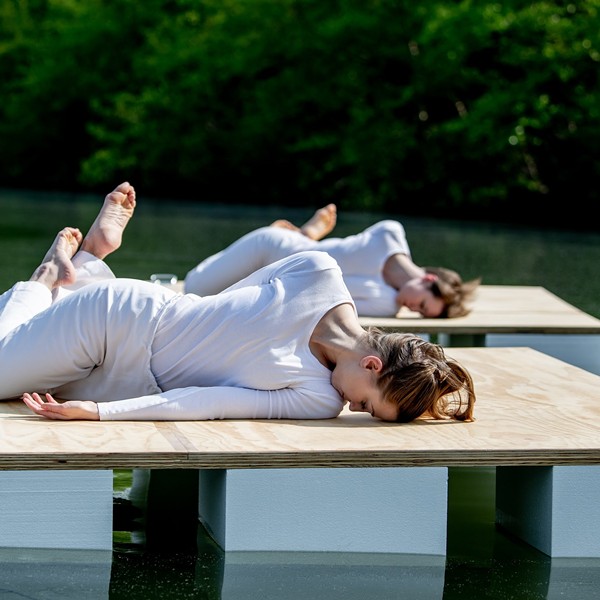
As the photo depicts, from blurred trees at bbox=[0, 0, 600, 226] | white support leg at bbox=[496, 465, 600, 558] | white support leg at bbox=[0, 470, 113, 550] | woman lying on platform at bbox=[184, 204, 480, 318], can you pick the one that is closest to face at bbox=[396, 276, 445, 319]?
woman lying on platform at bbox=[184, 204, 480, 318]

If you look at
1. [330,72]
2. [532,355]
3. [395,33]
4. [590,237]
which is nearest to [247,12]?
[330,72]

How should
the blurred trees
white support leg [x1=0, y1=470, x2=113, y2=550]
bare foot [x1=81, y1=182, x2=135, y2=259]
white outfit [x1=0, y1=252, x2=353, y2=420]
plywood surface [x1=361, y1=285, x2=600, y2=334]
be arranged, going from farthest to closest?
the blurred trees, plywood surface [x1=361, y1=285, x2=600, y2=334], bare foot [x1=81, y1=182, x2=135, y2=259], white outfit [x1=0, y1=252, x2=353, y2=420], white support leg [x1=0, y1=470, x2=113, y2=550]

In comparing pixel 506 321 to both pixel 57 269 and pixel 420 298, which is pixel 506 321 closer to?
pixel 420 298

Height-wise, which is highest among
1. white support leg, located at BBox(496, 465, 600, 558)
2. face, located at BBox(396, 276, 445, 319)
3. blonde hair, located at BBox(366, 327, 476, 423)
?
blonde hair, located at BBox(366, 327, 476, 423)

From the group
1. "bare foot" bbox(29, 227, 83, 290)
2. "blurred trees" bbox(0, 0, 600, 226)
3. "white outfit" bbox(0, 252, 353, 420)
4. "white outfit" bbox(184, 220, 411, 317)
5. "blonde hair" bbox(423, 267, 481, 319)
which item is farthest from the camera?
"blurred trees" bbox(0, 0, 600, 226)

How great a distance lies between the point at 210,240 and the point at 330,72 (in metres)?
10.7

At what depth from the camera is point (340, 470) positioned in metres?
3.01

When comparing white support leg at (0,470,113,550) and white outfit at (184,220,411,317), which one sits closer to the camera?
white support leg at (0,470,113,550)

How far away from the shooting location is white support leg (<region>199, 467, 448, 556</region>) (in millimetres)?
2975

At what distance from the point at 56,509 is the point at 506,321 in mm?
3419

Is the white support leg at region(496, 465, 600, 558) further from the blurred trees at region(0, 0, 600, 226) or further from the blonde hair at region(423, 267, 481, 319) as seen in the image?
the blurred trees at region(0, 0, 600, 226)

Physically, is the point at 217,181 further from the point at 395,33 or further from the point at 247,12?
the point at 395,33

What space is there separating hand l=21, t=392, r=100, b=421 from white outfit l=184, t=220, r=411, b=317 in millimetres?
2945

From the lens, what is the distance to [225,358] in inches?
133
